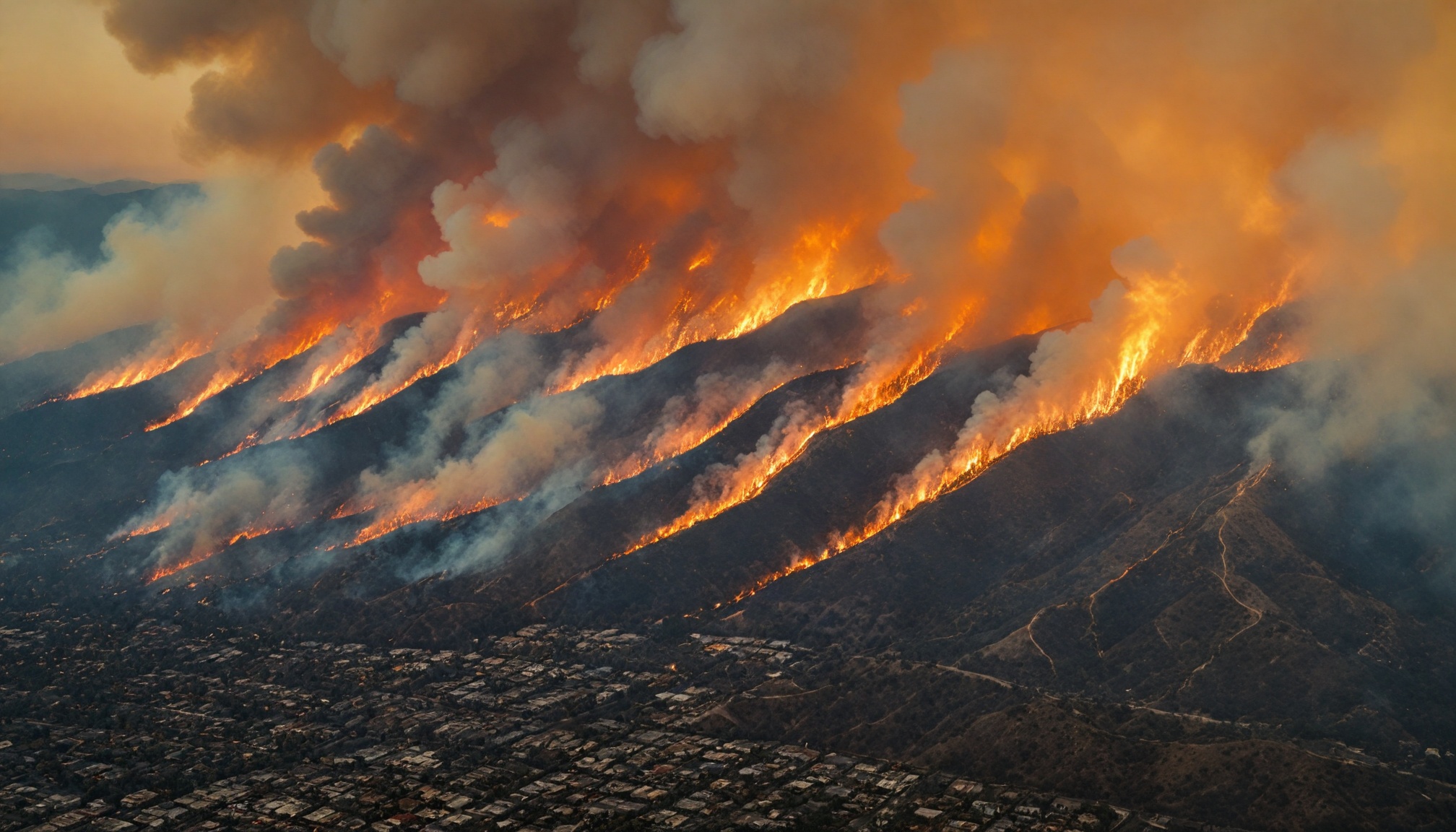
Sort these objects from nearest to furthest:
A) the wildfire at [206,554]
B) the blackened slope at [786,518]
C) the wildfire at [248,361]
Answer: the blackened slope at [786,518], the wildfire at [206,554], the wildfire at [248,361]

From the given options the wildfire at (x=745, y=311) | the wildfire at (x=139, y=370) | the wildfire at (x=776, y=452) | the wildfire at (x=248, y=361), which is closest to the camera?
the wildfire at (x=776, y=452)

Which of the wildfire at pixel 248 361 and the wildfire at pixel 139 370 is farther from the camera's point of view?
the wildfire at pixel 139 370

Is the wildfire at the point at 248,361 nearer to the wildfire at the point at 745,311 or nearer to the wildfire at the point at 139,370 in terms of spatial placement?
the wildfire at the point at 139,370

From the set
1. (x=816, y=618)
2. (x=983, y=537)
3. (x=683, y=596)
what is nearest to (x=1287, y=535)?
(x=983, y=537)

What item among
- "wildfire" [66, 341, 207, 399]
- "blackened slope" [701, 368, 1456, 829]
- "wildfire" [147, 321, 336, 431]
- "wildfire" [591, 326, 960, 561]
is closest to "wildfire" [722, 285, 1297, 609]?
"blackened slope" [701, 368, 1456, 829]

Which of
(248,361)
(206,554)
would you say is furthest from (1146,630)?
(248,361)

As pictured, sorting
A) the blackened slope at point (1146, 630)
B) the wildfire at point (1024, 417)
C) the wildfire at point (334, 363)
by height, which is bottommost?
the blackened slope at point (1146, 630)

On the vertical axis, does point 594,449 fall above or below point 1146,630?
above

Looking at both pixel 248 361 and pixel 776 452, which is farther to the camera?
pixel 248 361

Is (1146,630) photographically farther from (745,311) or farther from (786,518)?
(745,311)

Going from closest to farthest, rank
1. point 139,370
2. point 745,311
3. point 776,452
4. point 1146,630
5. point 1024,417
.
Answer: point 1146,630 < point 1024,417 < point 776,452 < point 745,311 < point 139,370

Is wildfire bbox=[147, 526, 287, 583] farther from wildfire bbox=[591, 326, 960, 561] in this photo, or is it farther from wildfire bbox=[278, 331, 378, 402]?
wildfire bbox=[591, 326, 960, 561]

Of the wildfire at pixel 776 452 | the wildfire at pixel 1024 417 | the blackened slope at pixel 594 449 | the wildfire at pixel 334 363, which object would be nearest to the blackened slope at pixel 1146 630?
the wildfire at pixel 1024 417
